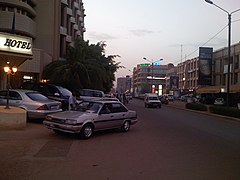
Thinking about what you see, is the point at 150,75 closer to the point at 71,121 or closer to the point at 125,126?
the point at 125,126

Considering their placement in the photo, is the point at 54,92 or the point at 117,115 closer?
the point at 117,115

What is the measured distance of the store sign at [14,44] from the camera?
1654cm

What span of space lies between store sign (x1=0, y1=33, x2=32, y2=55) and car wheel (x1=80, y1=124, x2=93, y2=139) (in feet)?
24.8

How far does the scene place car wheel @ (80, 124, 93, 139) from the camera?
37.5 feet

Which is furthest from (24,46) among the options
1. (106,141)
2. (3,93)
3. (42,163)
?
(42,163)

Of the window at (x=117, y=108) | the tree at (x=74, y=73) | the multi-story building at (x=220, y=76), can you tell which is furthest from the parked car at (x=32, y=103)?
the multi-story building at (x=220, y=76)

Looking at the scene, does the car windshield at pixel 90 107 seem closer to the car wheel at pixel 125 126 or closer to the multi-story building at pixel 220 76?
the car wheel at pixel 125 126

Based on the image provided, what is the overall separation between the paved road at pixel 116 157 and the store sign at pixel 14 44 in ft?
18.9

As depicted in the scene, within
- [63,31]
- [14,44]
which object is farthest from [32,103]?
[63,31]

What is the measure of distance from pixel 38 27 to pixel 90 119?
2764cm

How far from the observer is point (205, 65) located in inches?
2827

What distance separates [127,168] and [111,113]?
586cm

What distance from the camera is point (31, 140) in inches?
424

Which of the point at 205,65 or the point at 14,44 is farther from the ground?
the point at 205,65
